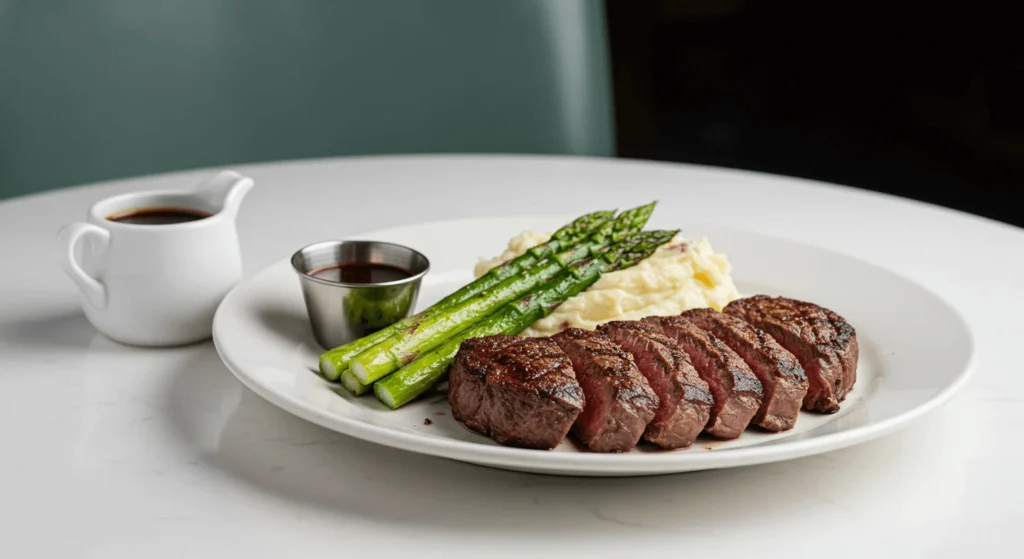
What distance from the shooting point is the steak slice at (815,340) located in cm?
294

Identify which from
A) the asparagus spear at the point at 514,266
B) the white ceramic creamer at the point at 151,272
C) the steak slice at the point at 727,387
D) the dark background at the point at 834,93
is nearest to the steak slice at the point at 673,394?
the steak slice at the point at 727,387

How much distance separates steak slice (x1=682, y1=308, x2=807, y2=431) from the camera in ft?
9.19

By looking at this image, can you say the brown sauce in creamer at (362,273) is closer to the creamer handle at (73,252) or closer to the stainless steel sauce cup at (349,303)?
the stainless steel sauce cup at (349,303)

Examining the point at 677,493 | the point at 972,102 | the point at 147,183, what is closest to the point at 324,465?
the point at 677,493

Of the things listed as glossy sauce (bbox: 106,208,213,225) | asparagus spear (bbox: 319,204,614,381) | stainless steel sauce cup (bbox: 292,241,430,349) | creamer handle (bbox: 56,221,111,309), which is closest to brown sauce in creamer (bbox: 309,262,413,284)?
stainless steel sauce cup (bbox: 292,241,430,349)

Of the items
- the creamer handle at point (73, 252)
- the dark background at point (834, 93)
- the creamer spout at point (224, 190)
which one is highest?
the creamer spout at point (224, 190)

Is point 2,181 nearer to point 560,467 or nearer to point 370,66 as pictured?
point 370,66

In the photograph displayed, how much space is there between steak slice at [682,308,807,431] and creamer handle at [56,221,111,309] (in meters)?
1.93

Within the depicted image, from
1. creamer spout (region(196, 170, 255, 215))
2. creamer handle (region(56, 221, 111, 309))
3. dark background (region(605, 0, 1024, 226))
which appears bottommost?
dark background (region(605, 0, 1024, 226))

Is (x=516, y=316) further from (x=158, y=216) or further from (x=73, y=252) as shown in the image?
(x=73, y=252)

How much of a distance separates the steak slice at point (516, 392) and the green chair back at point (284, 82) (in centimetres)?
378

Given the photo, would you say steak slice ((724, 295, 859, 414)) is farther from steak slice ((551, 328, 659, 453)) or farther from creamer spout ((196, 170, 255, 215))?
creamer spout ((196, 170, 255, 215))

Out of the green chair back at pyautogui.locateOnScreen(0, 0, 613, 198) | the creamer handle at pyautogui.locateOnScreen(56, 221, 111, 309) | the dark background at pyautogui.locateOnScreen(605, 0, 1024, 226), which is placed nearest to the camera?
the creamer handle at pyautogui.locateOnScreen(56, 221, 111, 309)

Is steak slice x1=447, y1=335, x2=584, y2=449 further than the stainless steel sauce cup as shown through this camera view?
No
